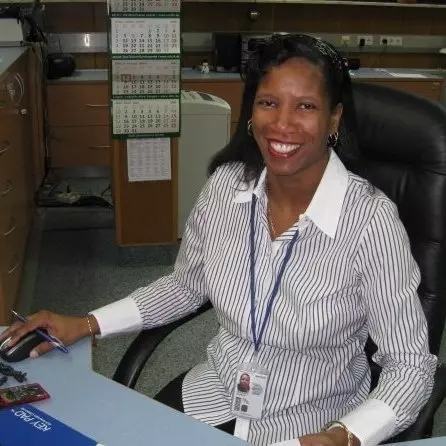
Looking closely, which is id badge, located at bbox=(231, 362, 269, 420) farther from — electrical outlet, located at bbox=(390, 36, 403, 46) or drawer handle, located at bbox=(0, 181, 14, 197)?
electrical outlet, located at bbox=(390, 36, 403, 46)

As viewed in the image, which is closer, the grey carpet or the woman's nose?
the woman's nose

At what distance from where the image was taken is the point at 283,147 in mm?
1150

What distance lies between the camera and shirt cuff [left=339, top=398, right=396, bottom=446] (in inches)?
39.1

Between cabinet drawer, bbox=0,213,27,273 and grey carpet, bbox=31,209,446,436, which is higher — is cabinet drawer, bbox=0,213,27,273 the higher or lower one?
the higher one

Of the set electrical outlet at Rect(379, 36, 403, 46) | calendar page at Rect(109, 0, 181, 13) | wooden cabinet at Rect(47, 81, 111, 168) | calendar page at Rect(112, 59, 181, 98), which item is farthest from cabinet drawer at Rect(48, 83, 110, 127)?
electrical outlet at Rect(379, 36, 403, 46)

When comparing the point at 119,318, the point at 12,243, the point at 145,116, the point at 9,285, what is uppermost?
the point at 145,116

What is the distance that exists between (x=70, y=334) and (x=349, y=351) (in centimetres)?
56

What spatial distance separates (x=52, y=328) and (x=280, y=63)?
66 cm

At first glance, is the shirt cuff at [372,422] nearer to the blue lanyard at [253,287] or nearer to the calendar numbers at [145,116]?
the blue lanyard at [253,287]

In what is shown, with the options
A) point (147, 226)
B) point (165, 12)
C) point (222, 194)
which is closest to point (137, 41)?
point (165, 12)

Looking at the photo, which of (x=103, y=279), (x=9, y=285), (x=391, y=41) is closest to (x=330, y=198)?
(x=9, y=285)

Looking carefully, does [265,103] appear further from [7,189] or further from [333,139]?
[7,189]

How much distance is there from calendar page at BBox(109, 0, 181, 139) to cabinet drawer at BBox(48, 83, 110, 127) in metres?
1.47

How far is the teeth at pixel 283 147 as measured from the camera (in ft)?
3.76
